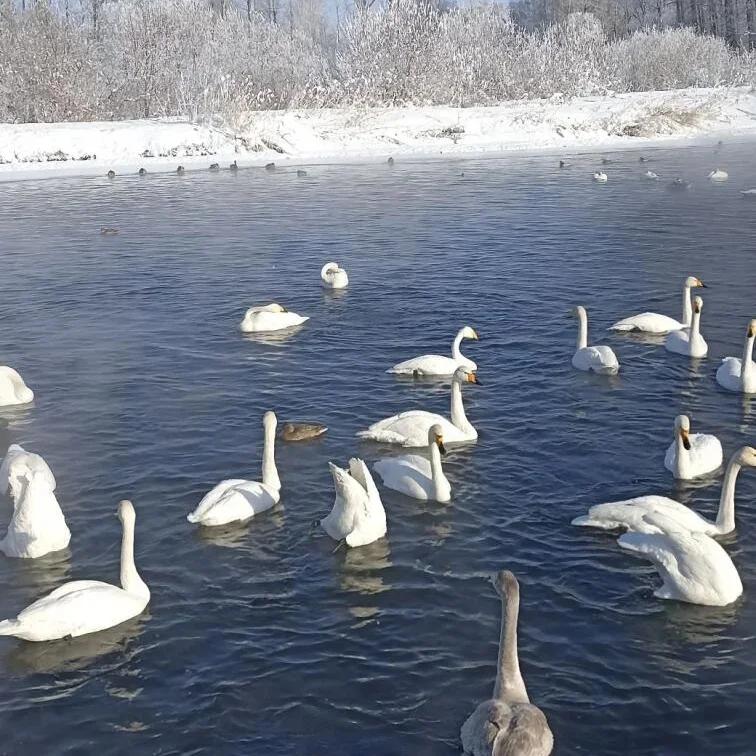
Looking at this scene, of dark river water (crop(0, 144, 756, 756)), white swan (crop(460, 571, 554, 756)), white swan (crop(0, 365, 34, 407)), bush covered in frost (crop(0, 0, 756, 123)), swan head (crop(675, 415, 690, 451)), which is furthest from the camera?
bush covered in frost (crop(0, 0, 756, 123))

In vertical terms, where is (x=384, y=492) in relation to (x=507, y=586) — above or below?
below

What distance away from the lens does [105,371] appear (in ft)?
64.3

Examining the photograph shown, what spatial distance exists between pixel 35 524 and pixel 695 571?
7332mm

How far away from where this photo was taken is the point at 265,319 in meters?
21.9

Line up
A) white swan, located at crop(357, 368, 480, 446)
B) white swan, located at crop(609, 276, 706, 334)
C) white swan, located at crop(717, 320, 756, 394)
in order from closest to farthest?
white swan, located at crop(357, 368, 480, 446), white swan, located at crop(717, 320, 756, 394), white swan, located at crop(609, 276, 706, 334)

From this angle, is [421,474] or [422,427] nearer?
[421,474]

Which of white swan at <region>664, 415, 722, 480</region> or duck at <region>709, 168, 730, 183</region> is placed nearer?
white swan at <region>664, 415, 722, 480</region>

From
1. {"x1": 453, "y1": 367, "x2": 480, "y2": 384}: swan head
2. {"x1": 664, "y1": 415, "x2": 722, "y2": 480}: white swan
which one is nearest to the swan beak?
{"x1": 664, "y1": 415, "x2": 722, "y2": 480}: white swan

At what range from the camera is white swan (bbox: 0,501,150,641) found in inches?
405

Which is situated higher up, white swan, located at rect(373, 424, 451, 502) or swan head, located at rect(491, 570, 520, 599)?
swan head, located at rect(491, 570, 520, 599)

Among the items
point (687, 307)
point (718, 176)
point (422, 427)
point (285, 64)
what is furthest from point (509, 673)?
point (285, 64)

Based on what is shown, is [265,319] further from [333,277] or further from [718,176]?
[718,176]

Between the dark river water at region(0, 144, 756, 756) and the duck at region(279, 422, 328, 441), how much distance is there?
0.21 m

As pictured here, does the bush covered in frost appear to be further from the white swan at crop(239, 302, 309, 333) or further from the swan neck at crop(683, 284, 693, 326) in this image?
the swan neck at crop(683, 284, 693, 326)
